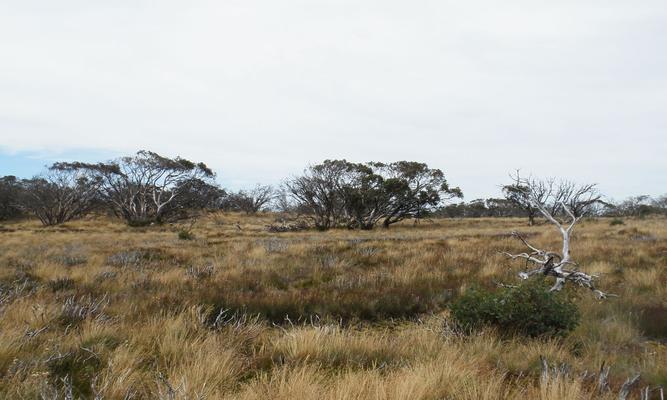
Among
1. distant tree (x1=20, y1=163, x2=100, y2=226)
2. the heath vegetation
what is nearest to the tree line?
distant tree (x1=20, y1=163, x2=100, y2=226)

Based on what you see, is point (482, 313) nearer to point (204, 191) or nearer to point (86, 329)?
point (86, 329)

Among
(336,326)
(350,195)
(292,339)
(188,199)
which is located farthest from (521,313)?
(188,199)

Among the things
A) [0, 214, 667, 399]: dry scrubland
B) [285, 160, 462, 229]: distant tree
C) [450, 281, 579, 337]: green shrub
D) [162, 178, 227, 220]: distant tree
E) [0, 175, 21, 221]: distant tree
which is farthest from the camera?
[0, 175, 21, 221]: distant tree

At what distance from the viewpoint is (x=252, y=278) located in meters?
7.66

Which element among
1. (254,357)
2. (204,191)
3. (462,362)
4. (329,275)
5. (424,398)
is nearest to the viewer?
(424,398)

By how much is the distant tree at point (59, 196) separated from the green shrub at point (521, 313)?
4612cm

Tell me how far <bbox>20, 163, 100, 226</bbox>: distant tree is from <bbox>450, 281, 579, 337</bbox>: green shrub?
151ft

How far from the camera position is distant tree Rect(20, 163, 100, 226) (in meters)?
41.3

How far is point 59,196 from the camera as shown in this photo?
42.4 metres

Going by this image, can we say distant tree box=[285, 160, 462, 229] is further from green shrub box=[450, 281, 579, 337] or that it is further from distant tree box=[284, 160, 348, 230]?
green shrub box=[450, 281, 579, 337]

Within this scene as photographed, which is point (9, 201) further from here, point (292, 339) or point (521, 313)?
point (521, 313)

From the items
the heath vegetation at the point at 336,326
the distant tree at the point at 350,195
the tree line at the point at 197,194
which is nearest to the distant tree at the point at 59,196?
the tree line at the point at 197,194

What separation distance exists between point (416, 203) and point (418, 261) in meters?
26.6

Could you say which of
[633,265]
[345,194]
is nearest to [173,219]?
→ [345,194]
